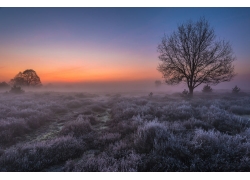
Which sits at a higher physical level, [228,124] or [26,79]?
[26,79]

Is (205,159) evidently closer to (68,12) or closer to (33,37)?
(68,12)

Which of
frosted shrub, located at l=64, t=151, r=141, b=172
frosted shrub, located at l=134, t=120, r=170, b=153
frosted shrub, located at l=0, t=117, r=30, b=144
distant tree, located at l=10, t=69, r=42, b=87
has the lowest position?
frosted shrub, located at l=0, t=117, r=30, b=144

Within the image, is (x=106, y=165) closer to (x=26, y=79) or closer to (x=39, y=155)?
(x=39, y=155)

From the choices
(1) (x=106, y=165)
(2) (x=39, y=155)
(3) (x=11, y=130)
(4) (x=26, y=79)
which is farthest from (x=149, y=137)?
(4) (x=26, y=79)

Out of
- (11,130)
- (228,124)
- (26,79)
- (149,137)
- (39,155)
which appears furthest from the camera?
(26,79)

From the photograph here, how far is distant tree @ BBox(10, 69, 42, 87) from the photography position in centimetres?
3338

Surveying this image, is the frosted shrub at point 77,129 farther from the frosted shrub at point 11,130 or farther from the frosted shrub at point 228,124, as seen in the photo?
the frosted shrub at point 228,124

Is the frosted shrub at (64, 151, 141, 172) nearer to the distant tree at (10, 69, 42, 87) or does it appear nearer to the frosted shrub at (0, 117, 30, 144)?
the frosted shrub at (0, 117, 30, 144)

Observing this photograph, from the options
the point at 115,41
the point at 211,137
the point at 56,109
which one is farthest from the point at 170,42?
the point at 211,137

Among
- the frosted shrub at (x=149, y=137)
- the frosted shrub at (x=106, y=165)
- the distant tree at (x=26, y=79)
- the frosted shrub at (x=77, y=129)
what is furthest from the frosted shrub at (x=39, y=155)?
the distant tree at (x=26, y=79)

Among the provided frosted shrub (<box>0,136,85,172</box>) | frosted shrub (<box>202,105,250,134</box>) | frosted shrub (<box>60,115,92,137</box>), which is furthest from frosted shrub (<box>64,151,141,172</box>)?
frosted shrub (<box>202,105,250,134</box>)

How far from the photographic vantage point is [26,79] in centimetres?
3572

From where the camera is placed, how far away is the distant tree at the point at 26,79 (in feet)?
109

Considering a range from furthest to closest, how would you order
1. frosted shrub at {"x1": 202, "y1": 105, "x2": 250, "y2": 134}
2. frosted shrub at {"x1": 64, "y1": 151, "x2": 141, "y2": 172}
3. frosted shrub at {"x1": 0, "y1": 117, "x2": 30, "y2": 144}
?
frosted shrub at {"x1": 202, "y1": 105, "x2": 250, "y2": 134} < frosted shrub at {"x1": 0, "y1": 117, "x2": 30, "y2": 144} < frosted shrub at {"x1": 64, "y1": 151, "x2": 141, "y2": 172}
